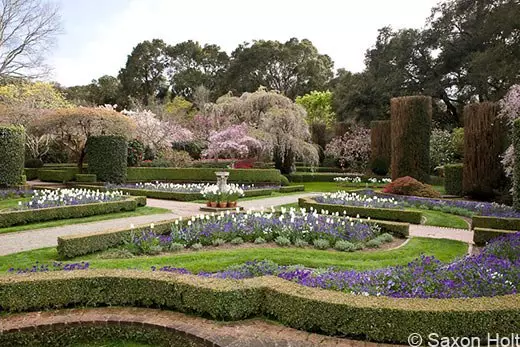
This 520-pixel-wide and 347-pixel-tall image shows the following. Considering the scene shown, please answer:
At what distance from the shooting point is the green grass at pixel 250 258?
19.6 feet

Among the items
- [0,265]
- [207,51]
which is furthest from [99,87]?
[0,265]

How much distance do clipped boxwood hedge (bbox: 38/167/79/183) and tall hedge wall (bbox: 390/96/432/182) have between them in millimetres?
15029

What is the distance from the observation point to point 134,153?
23.7m

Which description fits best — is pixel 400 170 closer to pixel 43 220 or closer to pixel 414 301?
pixel 43 220

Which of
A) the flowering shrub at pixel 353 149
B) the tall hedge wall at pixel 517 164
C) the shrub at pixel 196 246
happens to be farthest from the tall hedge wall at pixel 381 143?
the shrub at pixel 196 246

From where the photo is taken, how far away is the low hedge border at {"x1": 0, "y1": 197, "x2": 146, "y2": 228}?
30.2 feet

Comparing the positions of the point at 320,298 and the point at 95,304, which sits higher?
the point at 320,298

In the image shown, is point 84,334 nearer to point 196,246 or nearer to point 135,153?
point 196,246

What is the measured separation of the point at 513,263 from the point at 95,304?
494 centimetres

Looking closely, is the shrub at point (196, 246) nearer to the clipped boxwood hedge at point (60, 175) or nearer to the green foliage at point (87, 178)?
the green foliage at point (87, 178)

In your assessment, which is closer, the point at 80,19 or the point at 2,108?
the point at 80,19

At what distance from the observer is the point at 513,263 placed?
207 inches

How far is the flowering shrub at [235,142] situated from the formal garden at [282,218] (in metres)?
0.16

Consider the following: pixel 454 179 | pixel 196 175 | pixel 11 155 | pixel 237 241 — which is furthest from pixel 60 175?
pixel 454 179
